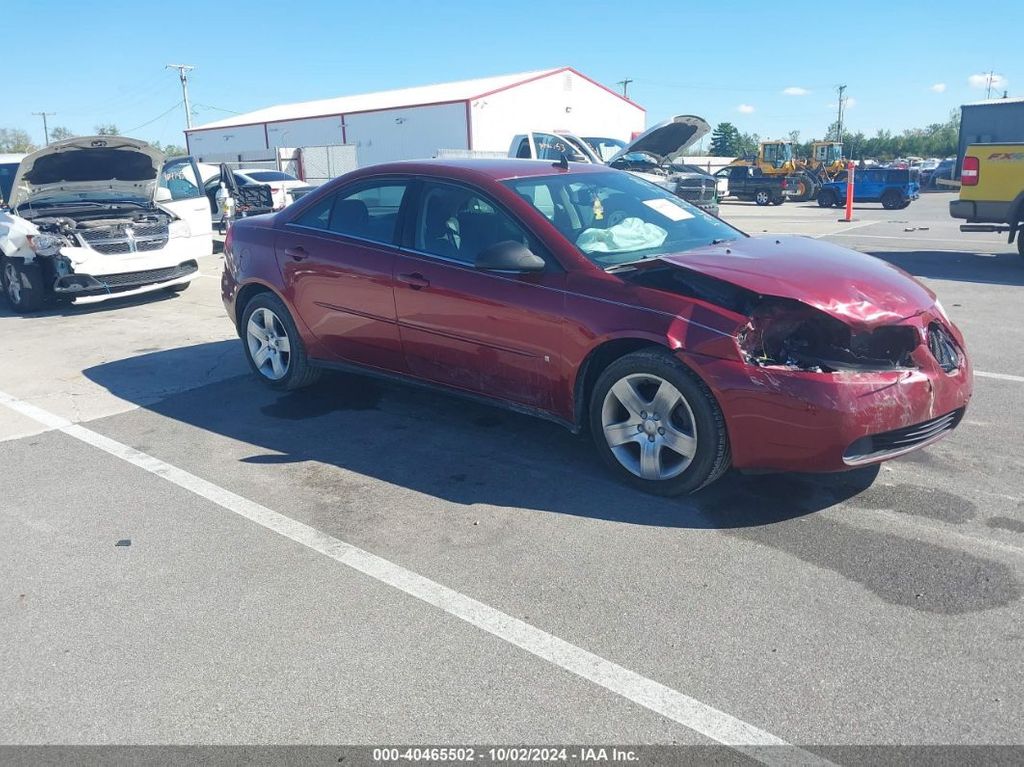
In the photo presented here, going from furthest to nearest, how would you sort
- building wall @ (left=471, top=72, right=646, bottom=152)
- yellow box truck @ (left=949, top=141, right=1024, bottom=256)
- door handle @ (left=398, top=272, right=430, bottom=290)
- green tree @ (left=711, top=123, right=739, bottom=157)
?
green tree @ (left=711, top=123, right=739, bottom=157) → building wall @ (left=471, top=72, right=646, bottom=152) → yellow box truck @ (left=949, top=141, right=1024, bottom=256) → door handle @ (left=398, top=272, right=430, bottom=290)

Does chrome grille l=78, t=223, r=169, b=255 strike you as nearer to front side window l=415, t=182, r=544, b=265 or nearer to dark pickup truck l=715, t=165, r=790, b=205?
front side window l=415, t=182, r=544, b=265

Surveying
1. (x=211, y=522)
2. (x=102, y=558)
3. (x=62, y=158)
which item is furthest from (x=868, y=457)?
(x=62, y=158)

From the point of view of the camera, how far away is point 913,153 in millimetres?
72875

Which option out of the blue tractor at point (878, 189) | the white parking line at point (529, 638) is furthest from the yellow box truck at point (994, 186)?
the blue tractor at point (878, 189)

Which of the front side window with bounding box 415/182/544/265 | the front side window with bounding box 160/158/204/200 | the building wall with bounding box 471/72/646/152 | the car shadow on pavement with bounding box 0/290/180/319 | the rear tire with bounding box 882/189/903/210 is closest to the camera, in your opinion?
the front side window with bounding box 415/182/544/265

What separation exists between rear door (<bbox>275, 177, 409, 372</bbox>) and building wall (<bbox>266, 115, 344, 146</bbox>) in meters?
44.4

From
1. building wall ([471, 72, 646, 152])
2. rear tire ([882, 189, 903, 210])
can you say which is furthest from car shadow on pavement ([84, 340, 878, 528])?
building wall ([471, 72, 646, 152])

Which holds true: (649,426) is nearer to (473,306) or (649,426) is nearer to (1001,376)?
(473,306)

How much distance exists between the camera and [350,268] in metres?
5.44

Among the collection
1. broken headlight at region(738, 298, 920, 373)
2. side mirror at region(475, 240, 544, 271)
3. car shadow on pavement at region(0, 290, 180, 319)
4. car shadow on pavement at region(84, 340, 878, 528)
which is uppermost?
side mirror at region(475, 240, 544, 271)

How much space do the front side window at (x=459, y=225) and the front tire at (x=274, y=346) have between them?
1431 mm

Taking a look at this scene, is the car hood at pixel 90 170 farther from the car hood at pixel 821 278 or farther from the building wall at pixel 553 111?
the building wall at pixel 553 111

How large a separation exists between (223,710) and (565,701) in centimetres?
112

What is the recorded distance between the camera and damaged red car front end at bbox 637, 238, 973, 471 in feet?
12.3
